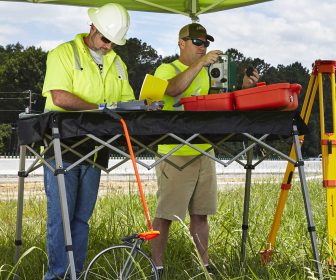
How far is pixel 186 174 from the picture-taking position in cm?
477

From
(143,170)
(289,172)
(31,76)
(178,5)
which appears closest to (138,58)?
(31,76)

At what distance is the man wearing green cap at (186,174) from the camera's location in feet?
15.4

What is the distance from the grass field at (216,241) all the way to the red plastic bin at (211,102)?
75cm

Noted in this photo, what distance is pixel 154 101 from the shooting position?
404cm

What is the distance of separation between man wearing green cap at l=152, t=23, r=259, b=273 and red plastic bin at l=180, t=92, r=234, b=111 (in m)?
0.18

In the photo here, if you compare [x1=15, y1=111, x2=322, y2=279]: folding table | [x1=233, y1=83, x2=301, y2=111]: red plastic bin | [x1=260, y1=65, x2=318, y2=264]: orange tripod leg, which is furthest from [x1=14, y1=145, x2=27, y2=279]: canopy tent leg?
[x1=260, y1=65, x2=318, y2=264]: orange tripod leg

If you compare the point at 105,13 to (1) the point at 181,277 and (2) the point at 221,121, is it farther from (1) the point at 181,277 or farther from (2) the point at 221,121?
(1) the point at 181,277

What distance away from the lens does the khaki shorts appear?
4.75 m

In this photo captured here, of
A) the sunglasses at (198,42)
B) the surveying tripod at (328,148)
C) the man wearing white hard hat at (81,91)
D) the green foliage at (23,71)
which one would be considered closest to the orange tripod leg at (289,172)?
the surveying tripod at (328,148)

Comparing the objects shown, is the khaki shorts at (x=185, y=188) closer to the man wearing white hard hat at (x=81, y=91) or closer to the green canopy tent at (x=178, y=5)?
the man wearing white hard hat at (x=81, y=91)

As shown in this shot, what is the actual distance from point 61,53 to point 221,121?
1.03m

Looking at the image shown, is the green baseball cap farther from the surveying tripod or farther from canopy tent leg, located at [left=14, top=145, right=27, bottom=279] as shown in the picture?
canopy tent leg, located at [left=14, top=145, right=27, bottom=279]

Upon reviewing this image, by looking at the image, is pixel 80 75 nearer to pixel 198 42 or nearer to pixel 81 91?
pixel 81 91

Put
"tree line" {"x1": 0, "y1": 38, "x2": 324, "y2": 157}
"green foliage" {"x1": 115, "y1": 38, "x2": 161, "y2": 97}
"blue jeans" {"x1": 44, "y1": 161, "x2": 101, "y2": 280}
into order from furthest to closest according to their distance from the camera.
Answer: "green foliage" {"x1": 115, "y1": 38, "x2": 161, "y2": 97} < "tree line" {"x1": 0, "y1": 38, "x2": 324, "y2": 157} < "blue jeans" {"x1": 44, "y1": 161, "x2": 101, "y2": 280}
